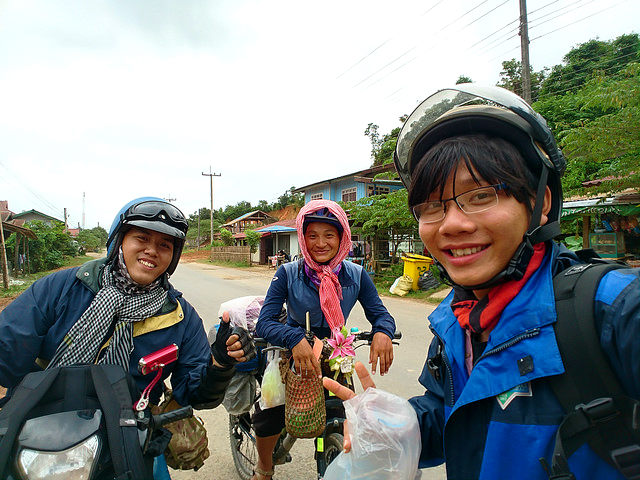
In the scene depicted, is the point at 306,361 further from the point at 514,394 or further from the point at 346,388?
the point at 514,394

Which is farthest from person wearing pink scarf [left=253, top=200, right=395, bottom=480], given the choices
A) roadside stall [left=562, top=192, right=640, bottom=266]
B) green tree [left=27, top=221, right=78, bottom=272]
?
green tree [left=27, top=221, right=78, bottom=272]

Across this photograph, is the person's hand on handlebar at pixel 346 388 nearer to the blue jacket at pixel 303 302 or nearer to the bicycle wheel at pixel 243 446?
the blue jacket at pixel 303 302

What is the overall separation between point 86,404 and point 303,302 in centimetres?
120

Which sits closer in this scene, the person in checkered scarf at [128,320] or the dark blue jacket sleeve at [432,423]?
the dark blue jacket sleeve at [432,423]

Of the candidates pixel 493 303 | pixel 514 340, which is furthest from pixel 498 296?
pixel 514 340

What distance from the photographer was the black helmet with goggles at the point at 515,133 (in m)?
0.99

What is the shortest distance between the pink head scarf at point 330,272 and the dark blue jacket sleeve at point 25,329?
133cm

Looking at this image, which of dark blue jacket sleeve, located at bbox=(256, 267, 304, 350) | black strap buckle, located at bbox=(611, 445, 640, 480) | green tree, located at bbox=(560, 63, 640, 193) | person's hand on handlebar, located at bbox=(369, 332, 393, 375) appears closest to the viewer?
black strap buckle, located at bbox=(611, 445, 640, 480)

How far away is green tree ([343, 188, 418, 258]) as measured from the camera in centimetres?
1125

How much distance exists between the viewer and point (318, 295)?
223 cm

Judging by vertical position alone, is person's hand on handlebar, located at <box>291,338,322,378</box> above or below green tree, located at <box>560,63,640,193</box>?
below

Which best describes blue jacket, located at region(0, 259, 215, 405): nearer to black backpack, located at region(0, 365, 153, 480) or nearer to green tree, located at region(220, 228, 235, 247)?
black backpack, located at region(0, 365, 153, 480)

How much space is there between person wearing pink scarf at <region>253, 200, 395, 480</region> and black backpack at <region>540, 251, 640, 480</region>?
1371 mm

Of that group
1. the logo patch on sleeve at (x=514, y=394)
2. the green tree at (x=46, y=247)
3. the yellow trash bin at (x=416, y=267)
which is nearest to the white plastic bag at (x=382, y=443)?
the logo patch on sleeve at (x=514, y=394)
